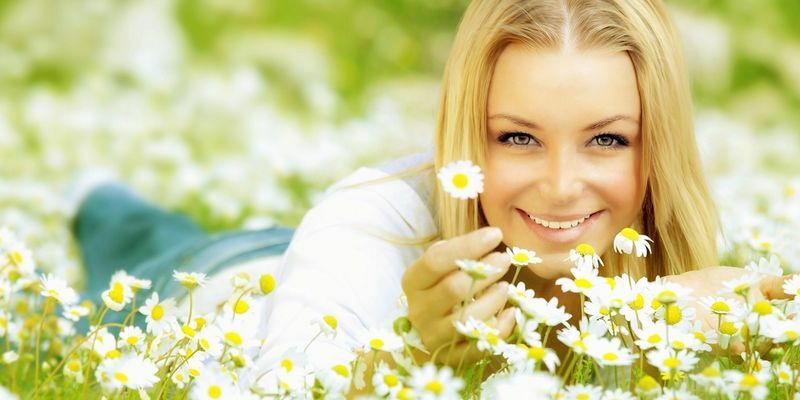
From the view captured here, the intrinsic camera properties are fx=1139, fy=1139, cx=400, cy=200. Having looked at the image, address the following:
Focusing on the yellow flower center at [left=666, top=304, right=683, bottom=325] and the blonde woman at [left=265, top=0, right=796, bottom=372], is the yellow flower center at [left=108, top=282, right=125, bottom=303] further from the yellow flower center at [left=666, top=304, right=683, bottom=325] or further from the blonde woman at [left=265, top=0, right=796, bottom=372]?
the yellow flower center at [left=666, top=304, right=683, bottom=325]

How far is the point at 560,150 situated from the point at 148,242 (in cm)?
246

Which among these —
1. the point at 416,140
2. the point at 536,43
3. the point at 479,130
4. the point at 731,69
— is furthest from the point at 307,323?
the point at 731,69

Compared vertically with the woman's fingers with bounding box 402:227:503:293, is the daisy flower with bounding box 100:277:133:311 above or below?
below

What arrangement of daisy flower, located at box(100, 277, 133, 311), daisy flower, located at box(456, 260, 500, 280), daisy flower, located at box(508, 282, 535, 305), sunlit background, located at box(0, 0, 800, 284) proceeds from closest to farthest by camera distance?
daisy flower, located at box(456, 260, 500, 280) < daisy flower, located at box(508, 282, 535, 305) < daisy flower, located at box(100, 277, 133, 311) < sunlit background, located at box(0, 0, 800, 284)

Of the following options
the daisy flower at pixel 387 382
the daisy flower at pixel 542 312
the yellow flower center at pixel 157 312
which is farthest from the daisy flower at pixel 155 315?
the daisy flower at pixel 542 312

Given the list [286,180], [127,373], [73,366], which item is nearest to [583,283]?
[127,373]

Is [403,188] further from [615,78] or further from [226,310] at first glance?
[226,310]

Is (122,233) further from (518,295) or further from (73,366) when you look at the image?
(518,295)

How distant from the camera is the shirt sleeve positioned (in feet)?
7.80

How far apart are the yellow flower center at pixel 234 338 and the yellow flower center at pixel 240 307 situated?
11 cm

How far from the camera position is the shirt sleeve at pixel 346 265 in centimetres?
238

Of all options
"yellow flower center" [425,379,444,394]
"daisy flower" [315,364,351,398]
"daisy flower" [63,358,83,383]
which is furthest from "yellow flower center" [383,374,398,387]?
"daisy flower" [63,358,83,383]

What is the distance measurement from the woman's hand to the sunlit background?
9.40 ft

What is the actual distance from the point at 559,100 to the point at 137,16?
23.1 ft
